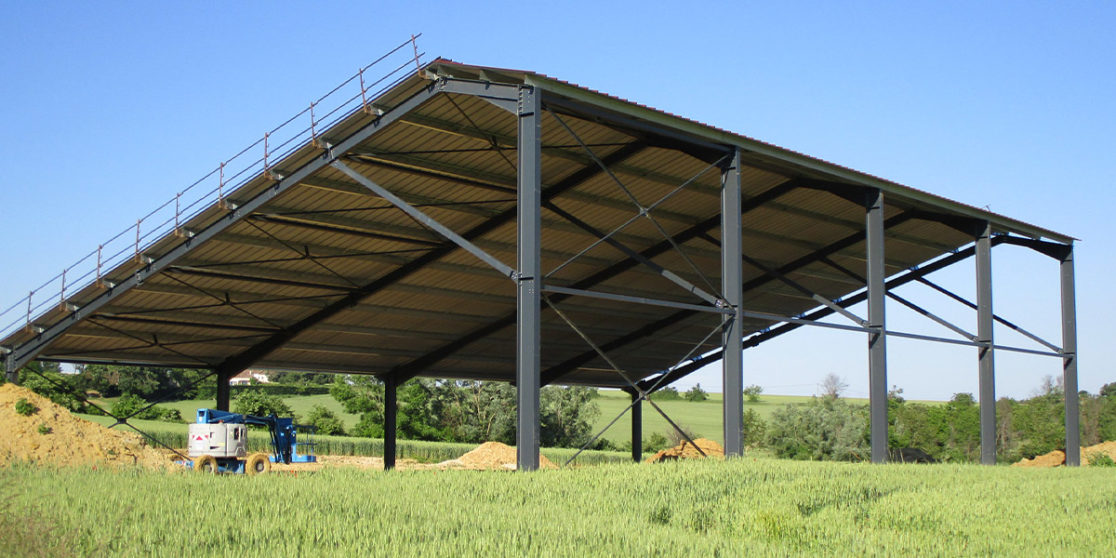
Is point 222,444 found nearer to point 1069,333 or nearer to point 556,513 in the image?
point 556,513

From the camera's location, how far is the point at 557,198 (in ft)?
83.4

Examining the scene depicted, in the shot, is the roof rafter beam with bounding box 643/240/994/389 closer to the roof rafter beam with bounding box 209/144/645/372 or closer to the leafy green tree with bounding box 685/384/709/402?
the roof rafter beam with bounding box 209/144/645/372

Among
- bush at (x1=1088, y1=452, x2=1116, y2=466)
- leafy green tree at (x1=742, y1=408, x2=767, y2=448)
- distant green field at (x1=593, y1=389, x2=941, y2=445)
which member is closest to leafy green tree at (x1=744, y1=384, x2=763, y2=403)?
distant green field at (x1=593, y1=389, x2=941, y2=445)

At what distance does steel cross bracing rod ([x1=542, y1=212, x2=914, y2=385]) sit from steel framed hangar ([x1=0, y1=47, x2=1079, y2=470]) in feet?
0.27

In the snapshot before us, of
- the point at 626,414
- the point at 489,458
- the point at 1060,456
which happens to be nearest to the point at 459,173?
the point at 489,458

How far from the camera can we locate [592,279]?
32.2 m

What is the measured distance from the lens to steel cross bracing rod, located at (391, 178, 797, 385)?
27.7 m

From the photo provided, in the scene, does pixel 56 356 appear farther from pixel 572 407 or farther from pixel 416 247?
pixel 572 407

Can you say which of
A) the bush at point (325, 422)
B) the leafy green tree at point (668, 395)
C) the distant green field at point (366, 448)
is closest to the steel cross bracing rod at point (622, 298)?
the distant green field at point (366, 448)

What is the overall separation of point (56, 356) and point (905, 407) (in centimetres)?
6420

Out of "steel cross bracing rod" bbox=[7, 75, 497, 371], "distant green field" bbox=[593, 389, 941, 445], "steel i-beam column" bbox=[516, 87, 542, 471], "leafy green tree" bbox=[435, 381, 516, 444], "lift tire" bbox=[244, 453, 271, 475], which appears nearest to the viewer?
"steel i-beam column" bbox=[516, 87, 542, 471]

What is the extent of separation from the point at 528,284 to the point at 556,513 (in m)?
6.25

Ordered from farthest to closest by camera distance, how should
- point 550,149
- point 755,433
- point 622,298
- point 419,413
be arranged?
1. point 419,413
2. point 755,433
3. point 550,149
4. point 622,298

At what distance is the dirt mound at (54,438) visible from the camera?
27.2 metres
